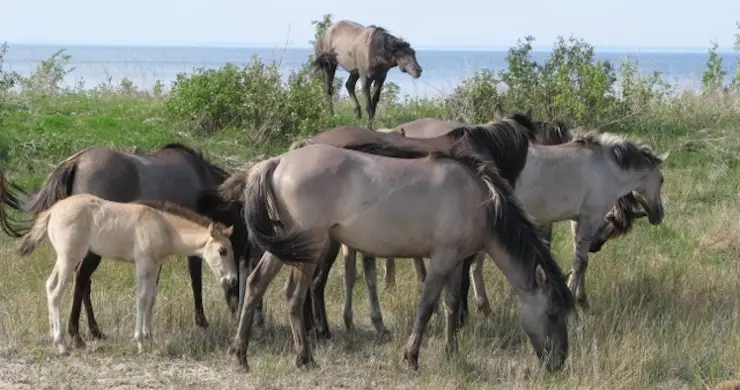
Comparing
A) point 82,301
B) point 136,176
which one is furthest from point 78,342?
point 136,176

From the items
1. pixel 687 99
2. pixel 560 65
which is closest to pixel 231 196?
pixel 560 65

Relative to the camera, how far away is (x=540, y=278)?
305 inches

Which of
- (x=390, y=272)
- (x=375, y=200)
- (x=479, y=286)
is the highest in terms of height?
(x=375, y=200)

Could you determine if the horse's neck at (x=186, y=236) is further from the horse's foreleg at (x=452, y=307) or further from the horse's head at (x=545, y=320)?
the horse's head at (x=545, y=320)

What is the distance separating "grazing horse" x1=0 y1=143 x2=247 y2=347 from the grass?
304 millimetres

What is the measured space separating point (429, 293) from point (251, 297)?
118 cm

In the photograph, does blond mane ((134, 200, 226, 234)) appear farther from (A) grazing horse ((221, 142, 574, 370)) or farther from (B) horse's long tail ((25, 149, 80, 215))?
(B) horse's long tail ((25, 149, 80, 215))

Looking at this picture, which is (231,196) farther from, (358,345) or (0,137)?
(0,137)

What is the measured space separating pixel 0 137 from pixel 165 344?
702 cm

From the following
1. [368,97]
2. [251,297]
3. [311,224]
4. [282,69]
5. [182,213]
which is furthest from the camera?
[282,69]

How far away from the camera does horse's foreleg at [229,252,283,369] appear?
7633mm

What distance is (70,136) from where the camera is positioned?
565 inches

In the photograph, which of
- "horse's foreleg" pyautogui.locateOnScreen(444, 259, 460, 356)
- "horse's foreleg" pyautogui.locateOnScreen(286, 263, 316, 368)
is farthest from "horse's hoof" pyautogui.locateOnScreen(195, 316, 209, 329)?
"horse's foreleg" pyautogui.locateOnScreen(444, 259, 460, 356)

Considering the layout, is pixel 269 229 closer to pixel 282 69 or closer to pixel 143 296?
pixel 143 296
